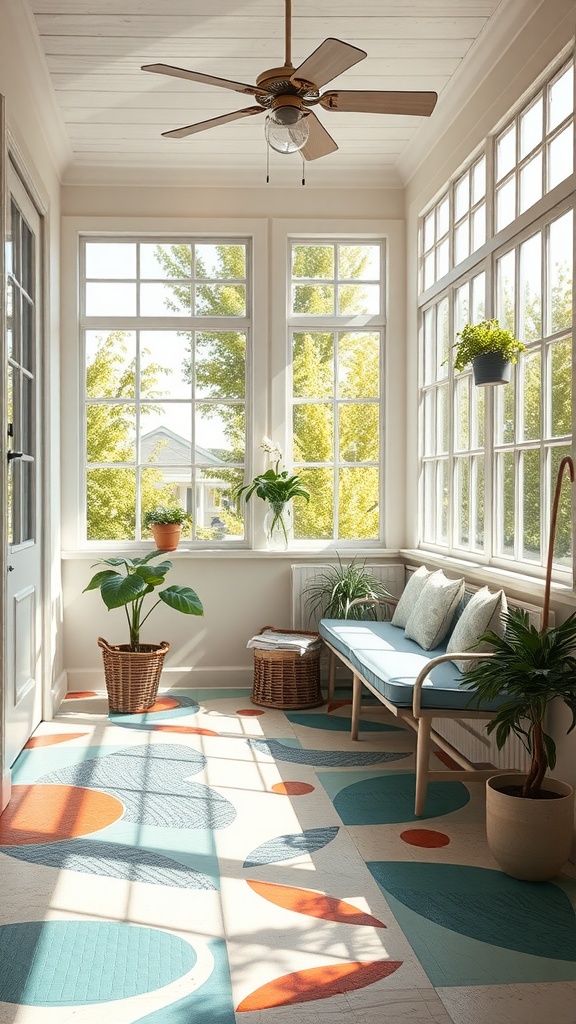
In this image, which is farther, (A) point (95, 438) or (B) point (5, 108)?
(A) point (95, 438)

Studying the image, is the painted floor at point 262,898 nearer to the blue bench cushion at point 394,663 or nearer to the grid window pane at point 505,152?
the blue bench cushion at point 394,663

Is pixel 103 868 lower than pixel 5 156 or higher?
lower

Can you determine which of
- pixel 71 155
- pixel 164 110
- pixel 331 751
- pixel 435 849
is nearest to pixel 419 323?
pixel 164 110

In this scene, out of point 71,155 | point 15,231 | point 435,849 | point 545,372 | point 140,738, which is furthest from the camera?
point 71,155

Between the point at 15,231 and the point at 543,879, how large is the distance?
3.54m

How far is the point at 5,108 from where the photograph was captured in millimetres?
Answer: 3641

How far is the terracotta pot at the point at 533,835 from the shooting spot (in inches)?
112

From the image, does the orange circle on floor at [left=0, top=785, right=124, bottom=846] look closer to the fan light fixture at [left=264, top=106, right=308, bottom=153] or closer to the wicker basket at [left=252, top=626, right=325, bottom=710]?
the wicker basket at [left=252, top=626, right=325, bottom=710]

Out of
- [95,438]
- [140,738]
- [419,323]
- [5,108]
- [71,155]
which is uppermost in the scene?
[71,155]

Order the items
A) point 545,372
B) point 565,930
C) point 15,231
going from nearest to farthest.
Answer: point 565,930
point 545,372
point 15,231

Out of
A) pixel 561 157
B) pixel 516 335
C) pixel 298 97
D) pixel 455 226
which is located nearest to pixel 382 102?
pixel 298 97

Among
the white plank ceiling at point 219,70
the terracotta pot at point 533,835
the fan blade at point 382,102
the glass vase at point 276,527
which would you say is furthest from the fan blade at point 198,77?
the glass vase at point 276,527

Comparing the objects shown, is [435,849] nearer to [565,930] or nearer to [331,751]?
[565,930]

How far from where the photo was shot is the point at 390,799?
3.68 metres
